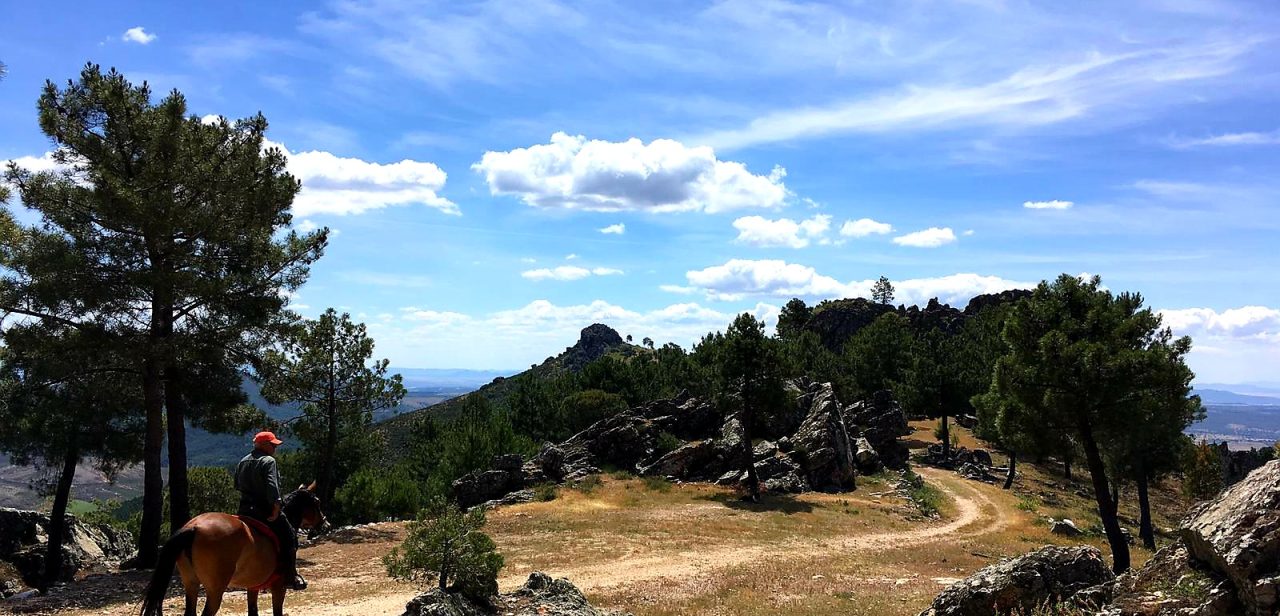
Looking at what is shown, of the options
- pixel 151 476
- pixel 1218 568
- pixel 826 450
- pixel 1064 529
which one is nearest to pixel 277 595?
pixel 151 476

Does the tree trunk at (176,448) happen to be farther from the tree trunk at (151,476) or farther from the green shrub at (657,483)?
the green shrub at (657,483)

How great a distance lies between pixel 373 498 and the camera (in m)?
48.9

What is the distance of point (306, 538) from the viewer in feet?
110

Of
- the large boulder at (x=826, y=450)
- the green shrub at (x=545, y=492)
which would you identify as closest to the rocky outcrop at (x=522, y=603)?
the green shrub at (x=545, y=492)

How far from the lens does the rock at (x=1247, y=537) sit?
8.12 metres

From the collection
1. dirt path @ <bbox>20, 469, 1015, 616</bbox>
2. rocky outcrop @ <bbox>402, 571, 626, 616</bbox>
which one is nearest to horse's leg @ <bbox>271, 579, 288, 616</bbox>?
rocky outcrop @ <bbox>402, 571, 626, 616</bbox>

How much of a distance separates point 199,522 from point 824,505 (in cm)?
4073

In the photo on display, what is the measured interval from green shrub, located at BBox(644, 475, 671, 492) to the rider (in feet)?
124

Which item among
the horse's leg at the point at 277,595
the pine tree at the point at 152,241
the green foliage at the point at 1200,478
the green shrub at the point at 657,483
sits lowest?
the green foliage at the point at 1200,478

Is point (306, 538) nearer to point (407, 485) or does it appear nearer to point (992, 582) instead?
point (407, 485)

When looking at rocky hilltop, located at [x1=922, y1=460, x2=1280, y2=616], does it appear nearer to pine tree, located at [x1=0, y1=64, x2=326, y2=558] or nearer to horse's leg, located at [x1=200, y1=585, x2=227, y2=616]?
horse's leg, located at [x1=200, y1=585, x2=227, y2=616]

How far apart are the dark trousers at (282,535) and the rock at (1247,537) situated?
15.5 m

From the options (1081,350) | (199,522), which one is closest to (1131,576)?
(199,522)

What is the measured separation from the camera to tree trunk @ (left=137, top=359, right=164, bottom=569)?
902 inches
